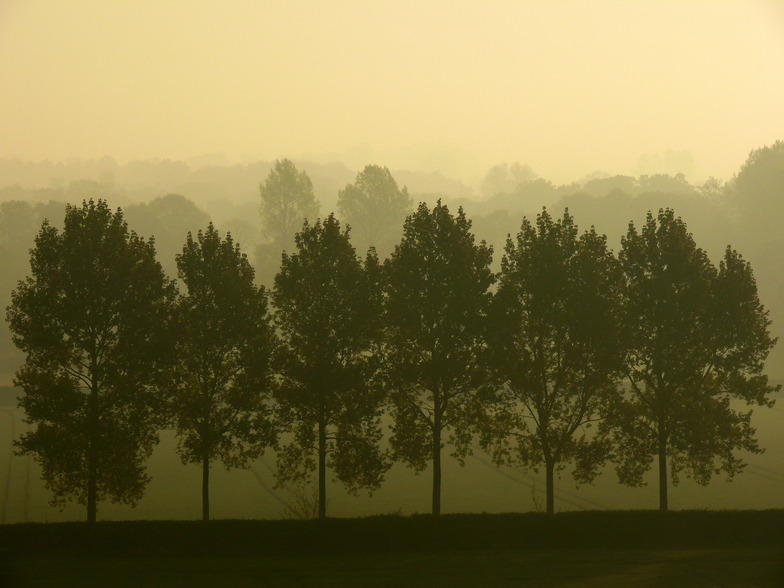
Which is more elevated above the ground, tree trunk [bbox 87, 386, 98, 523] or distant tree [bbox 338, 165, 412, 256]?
distant tree [bbox 338, 165, 412, 256]

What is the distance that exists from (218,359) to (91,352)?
4607 mm

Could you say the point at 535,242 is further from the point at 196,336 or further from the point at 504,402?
the point at 196,336

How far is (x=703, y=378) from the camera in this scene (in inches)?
1406

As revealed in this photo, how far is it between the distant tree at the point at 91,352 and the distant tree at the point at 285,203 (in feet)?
369

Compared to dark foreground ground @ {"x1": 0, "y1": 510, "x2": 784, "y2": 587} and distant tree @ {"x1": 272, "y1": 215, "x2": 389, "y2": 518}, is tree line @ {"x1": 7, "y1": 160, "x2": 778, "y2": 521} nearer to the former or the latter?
distant tree @ {"x1": 272, "y1": 215, "x2": 389, "y2": 518}

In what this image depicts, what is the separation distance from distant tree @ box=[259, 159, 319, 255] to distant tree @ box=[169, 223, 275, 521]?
112 meters

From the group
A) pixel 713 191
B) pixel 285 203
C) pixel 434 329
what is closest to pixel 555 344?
pixel 434 329

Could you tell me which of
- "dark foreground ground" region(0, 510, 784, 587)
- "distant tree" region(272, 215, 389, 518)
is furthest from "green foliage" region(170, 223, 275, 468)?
"dark foreground ground" region(0, 510, 784, 587)

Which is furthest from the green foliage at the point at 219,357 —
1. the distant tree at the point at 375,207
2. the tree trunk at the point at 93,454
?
the distant tree at the point at 375,207

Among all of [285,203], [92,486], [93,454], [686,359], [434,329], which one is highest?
[285,203]

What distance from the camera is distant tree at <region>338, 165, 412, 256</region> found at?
145 metres

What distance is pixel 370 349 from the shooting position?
3509 centimetres

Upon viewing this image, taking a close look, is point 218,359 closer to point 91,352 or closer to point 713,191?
point 91,352

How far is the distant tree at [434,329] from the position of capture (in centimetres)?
3416
